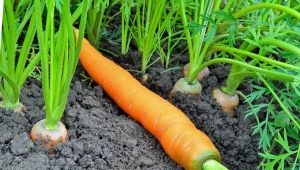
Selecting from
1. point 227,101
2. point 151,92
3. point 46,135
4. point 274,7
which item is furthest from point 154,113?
point 274,7

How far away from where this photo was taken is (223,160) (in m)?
1.62

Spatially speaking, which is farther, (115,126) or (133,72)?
(133,72)

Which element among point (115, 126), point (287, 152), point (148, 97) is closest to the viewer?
point (287, 152)

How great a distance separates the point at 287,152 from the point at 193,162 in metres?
0.25

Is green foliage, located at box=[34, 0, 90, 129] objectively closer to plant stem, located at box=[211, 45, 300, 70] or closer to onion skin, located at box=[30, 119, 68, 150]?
onion skin, located at box=[30, 119, 68, 150]

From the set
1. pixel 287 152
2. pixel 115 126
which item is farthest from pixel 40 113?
pixel 287 152

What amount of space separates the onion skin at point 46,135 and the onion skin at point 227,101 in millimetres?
515

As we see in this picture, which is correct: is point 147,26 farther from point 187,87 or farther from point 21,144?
point 21,144

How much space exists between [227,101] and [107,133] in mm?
401

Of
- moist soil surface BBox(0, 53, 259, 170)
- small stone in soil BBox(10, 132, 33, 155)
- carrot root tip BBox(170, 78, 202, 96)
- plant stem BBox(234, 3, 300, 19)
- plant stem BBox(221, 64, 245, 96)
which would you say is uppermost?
plant stem BBox(234, 3, 300, 19)

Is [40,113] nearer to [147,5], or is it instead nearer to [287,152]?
[147,5]

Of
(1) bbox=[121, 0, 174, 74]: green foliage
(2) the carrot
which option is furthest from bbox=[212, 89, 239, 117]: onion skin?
(1) bbox=[121, 0, 174, 74]: green foliage

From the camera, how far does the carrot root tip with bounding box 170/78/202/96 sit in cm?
178

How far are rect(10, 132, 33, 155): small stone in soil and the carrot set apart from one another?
38 centimetres
